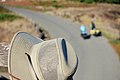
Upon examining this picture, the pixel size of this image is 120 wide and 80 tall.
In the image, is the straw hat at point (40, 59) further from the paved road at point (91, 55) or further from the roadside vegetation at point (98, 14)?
the roadside vegetation at point (98, 14)

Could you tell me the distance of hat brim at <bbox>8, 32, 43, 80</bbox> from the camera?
6659mm

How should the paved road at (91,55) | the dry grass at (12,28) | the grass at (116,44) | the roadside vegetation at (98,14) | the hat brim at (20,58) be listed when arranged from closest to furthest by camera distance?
1. the hat brim at (20,58)
2. the paved road at (91,55)
3. the grass at (116,44)
4. the dry grass at (12,28)
5. the roadside vegetation at (98,14)

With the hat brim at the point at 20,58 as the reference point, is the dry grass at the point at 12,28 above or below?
below

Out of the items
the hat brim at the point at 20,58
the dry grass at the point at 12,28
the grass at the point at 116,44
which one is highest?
the hat brim at the point at 20,58

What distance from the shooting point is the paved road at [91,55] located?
18.6m

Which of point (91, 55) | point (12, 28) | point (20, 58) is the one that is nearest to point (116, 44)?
point (91, 55)

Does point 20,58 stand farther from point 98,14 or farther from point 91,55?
point 98,14

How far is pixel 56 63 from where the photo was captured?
20.0 feet

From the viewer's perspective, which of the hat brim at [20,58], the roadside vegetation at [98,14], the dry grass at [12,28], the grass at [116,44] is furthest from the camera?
the roadside vegetation at [98,14]

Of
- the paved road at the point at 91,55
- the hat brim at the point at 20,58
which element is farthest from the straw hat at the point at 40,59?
the paved road at the point at 91,55

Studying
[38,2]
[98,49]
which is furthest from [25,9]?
[98,49]

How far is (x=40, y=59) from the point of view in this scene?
6.34 metres

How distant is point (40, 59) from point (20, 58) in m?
0.64

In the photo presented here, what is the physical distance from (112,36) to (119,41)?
2.49 m
